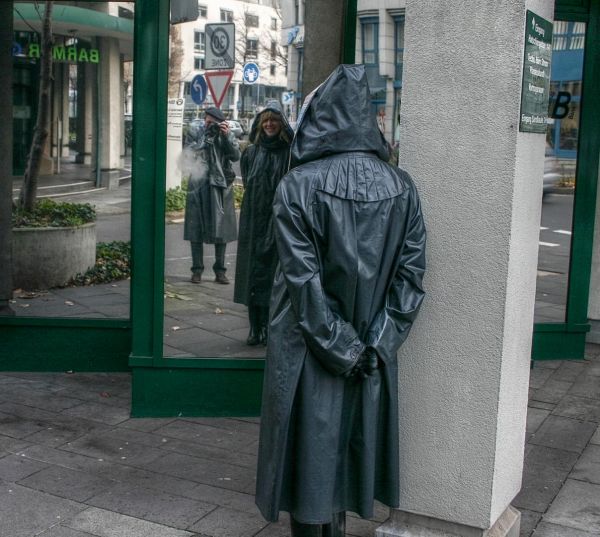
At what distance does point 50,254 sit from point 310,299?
405 cm

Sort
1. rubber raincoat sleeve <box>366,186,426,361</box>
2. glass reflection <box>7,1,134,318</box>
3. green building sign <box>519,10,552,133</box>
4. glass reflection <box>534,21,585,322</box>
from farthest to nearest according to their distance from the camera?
glass reflection <box>534,21,585,322</box>, glass reflection <box>7,1,134,318</box>, green building sign <box>519,10,552,133</box>, rubber raincoat sleeve <box>366,186,426,361</box>

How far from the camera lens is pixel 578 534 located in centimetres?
425

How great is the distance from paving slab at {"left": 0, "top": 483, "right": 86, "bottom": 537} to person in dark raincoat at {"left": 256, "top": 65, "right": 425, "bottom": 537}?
125 cm

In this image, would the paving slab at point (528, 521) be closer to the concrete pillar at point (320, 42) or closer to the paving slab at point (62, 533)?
the paving slab at point (62, 533)

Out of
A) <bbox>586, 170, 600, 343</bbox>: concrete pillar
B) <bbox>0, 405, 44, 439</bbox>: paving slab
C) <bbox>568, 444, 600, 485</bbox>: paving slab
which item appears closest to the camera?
<bbox>568, 444, 600, 485</bbox>: paving slab

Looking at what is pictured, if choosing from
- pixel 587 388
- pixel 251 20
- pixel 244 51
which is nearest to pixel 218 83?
pixel 244 51

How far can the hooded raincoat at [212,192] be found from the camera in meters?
5.62

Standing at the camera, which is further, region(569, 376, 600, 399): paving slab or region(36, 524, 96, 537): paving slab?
region(569, 376, 600, 399): paving slab

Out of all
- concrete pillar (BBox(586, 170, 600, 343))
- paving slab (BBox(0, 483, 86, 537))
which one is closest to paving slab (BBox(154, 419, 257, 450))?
paving slab (BBox(0, 483, 86, 537))

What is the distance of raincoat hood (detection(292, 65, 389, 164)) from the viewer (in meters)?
3.39

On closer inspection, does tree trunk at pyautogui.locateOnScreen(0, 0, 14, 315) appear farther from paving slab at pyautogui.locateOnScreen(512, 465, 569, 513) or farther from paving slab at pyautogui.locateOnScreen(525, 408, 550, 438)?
paving slab at pyautogui.locateOnScreen(512, 465, 569, 513)

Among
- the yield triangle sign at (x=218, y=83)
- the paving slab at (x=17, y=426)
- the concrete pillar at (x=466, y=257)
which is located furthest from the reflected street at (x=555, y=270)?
the paving slab at (x=17, y=426)

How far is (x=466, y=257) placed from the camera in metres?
3.59

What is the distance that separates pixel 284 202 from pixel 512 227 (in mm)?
884
